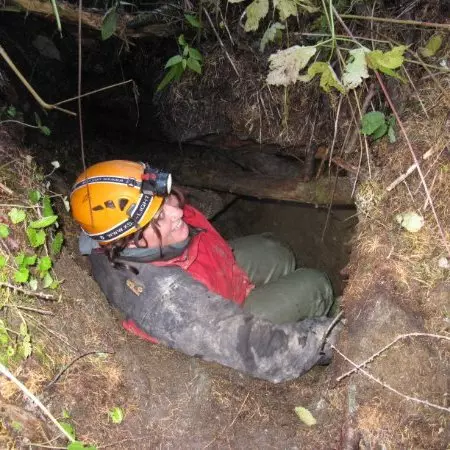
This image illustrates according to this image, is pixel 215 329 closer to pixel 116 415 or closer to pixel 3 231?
pixel 116 415

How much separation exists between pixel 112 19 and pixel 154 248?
1.45 metres

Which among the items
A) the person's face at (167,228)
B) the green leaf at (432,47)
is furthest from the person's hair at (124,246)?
the green leaf at (432,47)

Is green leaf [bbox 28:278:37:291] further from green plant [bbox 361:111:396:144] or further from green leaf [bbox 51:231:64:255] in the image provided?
green plant [bbox 361:111:396:144]

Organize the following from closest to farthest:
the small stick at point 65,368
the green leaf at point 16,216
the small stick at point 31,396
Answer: the small stick at point 31,396 → the small stick at point 65,368 → the green leaf at point 16,216

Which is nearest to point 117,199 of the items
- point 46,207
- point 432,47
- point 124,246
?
point 124,246

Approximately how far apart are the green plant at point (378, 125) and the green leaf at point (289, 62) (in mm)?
523

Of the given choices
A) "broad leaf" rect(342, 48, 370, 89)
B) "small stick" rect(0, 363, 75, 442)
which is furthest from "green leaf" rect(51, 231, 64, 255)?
"broad leaf" rect(342, 48, 370, 89)

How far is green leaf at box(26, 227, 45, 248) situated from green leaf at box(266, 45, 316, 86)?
1.62 meters

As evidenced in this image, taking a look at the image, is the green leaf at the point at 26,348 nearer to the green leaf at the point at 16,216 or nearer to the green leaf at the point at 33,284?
the green leaf at the point at 33,284

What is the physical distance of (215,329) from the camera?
2959mm

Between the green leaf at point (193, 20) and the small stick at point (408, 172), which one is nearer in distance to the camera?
the small stick at point (408, 172)

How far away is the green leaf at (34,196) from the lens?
2.86 metres

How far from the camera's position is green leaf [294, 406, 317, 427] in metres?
2.71

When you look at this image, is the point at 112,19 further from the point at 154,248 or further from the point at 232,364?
the point at 232,364
